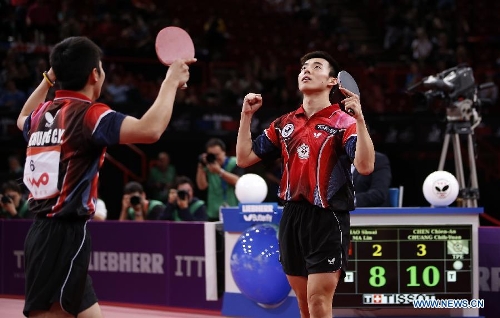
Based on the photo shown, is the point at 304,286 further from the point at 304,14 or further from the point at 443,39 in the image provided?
the point at 304,14

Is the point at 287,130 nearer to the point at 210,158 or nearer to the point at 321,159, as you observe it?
the point at 321,159

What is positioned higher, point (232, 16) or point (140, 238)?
point (232, 16)

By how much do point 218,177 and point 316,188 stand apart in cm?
453

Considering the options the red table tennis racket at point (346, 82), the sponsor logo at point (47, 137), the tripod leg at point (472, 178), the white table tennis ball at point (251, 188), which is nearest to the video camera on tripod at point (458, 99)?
the tripod leg at point (472, 178)

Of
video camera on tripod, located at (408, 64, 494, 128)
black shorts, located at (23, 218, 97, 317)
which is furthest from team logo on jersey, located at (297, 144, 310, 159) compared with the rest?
video camera on tripod, located at (408, 64, 494, 128)

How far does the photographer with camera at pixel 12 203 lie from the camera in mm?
9773

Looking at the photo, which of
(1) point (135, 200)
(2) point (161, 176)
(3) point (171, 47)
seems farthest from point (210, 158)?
(3) point (171, 47)

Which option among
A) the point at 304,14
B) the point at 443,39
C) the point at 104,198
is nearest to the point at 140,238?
the point at 104,198

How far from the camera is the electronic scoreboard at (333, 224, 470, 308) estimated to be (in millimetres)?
6992

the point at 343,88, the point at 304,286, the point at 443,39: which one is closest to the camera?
the point at 343,88

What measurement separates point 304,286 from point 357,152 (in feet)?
2.81

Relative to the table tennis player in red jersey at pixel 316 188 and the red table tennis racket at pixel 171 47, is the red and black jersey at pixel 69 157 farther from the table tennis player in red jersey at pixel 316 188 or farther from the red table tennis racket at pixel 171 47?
the table tennis player in red jersey at pixel 316 188

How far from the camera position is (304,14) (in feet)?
64.2

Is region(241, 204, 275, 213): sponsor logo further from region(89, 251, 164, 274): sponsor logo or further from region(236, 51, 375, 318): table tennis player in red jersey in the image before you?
region(236, 51, 375, 318): table tennis player in red jersey
